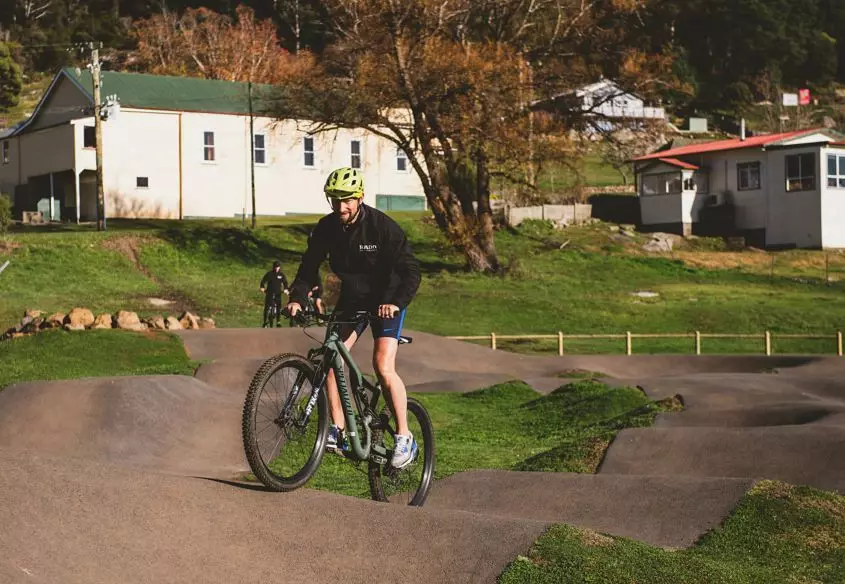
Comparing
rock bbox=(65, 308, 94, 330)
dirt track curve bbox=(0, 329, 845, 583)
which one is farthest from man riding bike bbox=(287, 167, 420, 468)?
rock bbox=(65, 308, 94, 330)

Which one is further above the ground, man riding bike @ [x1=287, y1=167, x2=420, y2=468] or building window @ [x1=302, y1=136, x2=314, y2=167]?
building window @ [x1=302, y1=136, x2=314, y2=167]

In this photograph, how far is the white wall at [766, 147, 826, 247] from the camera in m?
61.0

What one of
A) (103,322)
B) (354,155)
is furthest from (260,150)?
(103,322)

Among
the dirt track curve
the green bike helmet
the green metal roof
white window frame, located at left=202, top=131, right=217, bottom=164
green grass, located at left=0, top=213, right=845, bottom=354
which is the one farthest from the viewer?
white window frame, located at left=202, top=131, right=217, bottom=164

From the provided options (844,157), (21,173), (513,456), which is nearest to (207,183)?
(21,173)

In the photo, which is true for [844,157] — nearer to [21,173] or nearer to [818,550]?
[21,173]

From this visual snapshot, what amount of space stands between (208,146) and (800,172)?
1141 inches

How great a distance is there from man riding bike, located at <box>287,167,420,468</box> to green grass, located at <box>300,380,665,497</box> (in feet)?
10.3

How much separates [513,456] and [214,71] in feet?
269

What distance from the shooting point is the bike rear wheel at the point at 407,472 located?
32.7 ft

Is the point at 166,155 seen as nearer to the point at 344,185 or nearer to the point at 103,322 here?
the point at 103,322

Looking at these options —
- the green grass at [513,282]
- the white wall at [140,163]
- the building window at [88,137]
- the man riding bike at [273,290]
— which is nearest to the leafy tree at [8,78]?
the building window at [88,137]

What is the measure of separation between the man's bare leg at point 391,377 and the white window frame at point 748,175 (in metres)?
57.3

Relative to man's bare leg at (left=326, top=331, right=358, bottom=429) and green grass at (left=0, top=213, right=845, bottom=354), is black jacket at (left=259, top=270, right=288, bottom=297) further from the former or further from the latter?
man's bare leg at (left=326, top=331, right=358, bottom=429)
